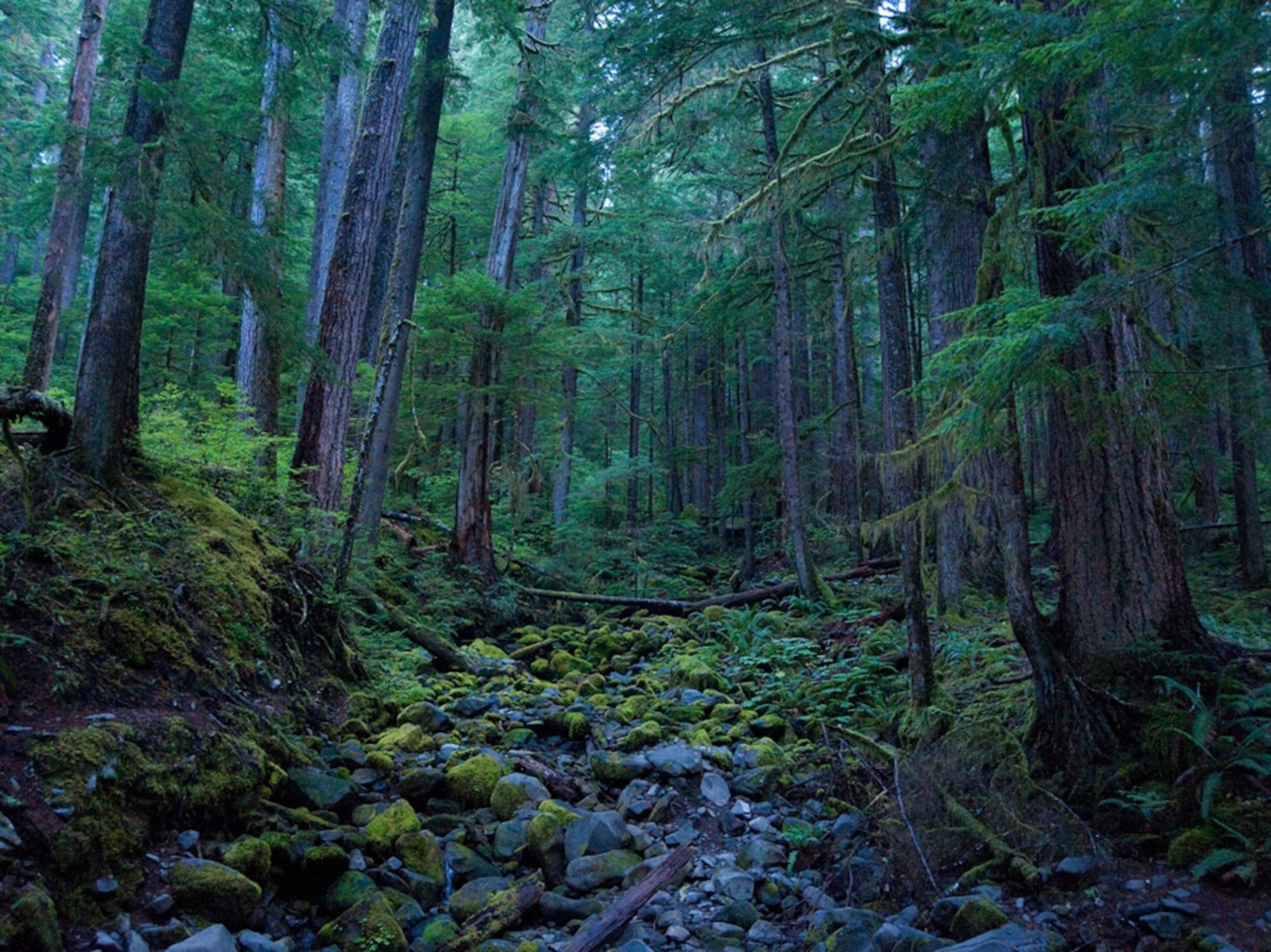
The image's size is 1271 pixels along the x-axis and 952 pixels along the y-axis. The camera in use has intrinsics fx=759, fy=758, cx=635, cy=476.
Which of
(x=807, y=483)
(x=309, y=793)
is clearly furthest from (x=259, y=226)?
(x=807, y=483)

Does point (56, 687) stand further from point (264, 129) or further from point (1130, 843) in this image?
point (264, 129)

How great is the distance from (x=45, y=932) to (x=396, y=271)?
877 cm

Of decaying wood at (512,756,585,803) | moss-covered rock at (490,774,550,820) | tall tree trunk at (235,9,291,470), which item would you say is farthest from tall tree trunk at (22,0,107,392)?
moss-covered rock at (490,774,550,820)

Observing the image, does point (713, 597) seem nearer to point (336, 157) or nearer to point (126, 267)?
point (336, 157)

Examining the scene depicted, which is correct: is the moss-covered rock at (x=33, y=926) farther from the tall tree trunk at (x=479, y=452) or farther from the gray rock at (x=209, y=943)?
the tall tree trunk at (x=479, y=452)

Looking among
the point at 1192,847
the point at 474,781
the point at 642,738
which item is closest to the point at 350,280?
the point at 474,781

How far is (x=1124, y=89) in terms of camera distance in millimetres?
4859

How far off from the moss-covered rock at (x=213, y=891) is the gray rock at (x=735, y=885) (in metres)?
2.66

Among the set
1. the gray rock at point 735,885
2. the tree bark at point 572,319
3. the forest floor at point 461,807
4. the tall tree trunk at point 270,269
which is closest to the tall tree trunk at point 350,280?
the tall tree trunk at point 270,269

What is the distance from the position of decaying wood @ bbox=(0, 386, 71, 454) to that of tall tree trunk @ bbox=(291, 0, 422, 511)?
283cm

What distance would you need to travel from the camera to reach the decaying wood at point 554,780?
234 inches

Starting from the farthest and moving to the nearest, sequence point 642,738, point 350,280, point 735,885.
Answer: point 350,280 → point 642,738 → point 735,885

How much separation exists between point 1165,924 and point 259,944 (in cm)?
417

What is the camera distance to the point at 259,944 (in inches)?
132
